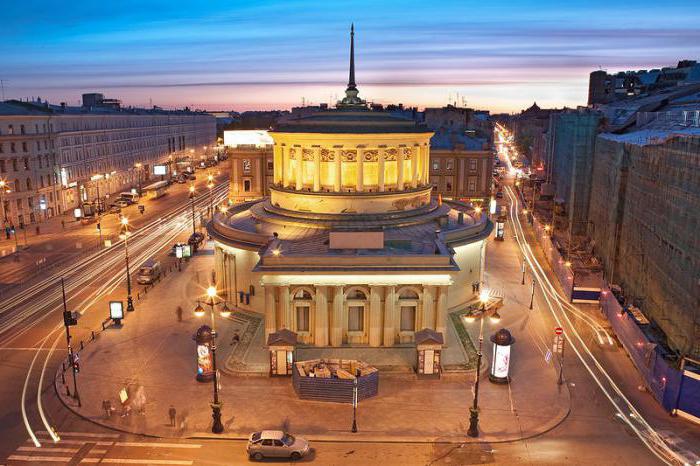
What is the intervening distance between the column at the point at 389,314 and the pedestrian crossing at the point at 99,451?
14311mm

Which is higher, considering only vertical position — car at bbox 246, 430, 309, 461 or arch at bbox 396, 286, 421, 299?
arch at bbox 396, 286, 421, 299

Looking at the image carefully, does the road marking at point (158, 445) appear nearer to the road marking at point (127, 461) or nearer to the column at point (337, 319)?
the road marking at point (127, 461)

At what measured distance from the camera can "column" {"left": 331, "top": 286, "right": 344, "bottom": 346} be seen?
36.0 meters

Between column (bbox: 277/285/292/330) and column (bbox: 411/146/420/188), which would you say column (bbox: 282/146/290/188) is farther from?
column (bbox: 277/285/292/330)

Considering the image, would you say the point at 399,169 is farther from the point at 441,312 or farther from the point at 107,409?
→ the point at 107,409

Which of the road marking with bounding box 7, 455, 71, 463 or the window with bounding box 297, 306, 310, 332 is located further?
the window with bounding box 297, 306, 310, 332

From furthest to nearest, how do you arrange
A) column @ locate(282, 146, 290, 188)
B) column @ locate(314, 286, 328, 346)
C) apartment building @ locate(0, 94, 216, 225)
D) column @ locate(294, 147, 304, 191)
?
apartment building @ locate(0, 94, 216, 225) < column @ locate(282, 146, 290, 188) < column @ locate(294, 147, 304, 191) < column @ locate(314, 286, 328, 346)

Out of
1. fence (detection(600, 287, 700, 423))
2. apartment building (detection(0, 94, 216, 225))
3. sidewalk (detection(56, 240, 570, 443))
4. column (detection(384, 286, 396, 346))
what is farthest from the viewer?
apartment building (detection(0, 94, 216, 225))

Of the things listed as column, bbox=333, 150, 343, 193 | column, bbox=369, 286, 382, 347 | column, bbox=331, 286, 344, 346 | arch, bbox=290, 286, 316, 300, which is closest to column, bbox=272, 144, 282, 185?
column, bbox=333, 150, 343, 193

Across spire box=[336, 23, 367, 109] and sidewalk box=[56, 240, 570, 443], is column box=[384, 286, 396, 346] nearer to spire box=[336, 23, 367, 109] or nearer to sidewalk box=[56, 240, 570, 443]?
sidewalk box=[56, 240, 570, 443]

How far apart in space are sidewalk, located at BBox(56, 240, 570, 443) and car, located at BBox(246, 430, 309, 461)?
6.42ft

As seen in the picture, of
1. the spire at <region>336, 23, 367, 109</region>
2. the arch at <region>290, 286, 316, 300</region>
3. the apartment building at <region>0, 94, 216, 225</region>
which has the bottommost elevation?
the arch at <region>290, 286, 316, 300</region>

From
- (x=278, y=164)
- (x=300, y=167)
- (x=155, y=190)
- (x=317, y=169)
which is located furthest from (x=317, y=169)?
(x=155, y=190)

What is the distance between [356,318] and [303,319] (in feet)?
11.4
